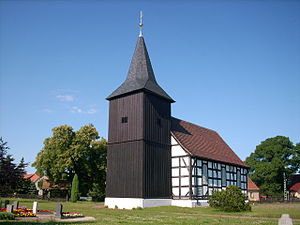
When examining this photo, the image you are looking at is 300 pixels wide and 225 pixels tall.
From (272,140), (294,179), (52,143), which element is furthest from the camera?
(294,179)

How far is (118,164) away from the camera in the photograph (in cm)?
3008

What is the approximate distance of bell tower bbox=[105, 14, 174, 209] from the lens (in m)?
28.3

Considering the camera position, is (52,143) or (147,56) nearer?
(147,56)

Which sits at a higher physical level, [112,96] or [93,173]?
[112,96]

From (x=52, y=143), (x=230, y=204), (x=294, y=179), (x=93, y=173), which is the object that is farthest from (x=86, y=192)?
(x=294, y=179)

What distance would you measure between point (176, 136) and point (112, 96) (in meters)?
8.00

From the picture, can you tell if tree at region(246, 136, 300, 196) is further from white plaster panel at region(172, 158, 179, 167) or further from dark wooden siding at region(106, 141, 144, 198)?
dark wooden siding at region(106, 141, 144, 198)

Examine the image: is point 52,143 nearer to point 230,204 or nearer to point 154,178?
point 154,178

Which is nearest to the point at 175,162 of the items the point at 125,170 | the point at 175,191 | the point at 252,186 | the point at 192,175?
the point at 192,175

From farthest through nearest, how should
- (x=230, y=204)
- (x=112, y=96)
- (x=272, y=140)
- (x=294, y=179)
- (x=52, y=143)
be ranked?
(x=294, y=179), (x=272, y=140), (x=52, y=143), (x=112, y=96), (x=230, y=204)

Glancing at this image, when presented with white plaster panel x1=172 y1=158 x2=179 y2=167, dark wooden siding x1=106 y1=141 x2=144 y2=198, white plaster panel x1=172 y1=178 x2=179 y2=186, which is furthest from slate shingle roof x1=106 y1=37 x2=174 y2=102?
white plaster panel x1=172 y1=178 x2=179 y2=186

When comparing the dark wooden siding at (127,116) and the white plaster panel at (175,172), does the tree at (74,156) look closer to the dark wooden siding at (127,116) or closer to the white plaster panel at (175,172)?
the dark wooden siding at (127,116)

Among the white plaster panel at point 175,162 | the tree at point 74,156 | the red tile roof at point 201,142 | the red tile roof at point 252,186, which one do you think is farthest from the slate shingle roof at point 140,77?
the red tile roof at point 252,186

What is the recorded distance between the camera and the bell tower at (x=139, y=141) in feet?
93.0
